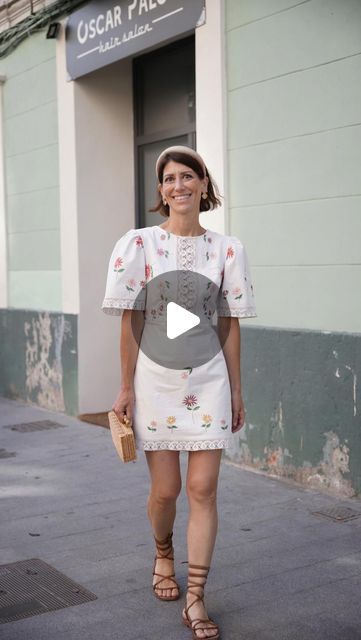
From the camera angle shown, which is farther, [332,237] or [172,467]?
[332,237]

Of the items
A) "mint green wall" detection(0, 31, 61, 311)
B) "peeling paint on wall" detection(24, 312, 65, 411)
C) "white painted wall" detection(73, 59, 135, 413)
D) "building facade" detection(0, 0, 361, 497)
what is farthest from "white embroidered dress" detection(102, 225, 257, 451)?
"mint green wall" detection(0, 31, 61, 311)

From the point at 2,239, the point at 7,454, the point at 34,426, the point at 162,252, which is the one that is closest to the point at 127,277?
the point at 162,252

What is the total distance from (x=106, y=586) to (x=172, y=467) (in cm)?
84

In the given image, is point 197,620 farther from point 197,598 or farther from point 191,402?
point 191,402

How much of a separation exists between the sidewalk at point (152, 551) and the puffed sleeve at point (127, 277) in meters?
1.36

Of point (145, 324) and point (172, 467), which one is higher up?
point (145, 324)

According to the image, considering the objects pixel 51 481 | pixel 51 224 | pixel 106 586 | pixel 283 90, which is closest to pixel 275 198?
pixel 283 90

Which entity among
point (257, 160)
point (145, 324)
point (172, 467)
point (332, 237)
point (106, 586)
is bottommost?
point (106, 586)

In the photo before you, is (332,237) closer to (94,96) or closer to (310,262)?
(310,262)

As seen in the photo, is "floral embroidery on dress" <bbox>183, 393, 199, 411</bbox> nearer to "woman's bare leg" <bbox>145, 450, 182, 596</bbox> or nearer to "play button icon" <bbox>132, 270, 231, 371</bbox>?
"play button icon" <bbox>132, 270, 231, 371</bbox>

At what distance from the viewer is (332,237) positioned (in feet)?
18.2

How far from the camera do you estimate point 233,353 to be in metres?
3.72

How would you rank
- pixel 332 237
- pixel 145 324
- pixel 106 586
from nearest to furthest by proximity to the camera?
pixel 145 324 → pixel 106 586 → pixel 332 237

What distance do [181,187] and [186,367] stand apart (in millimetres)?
763
